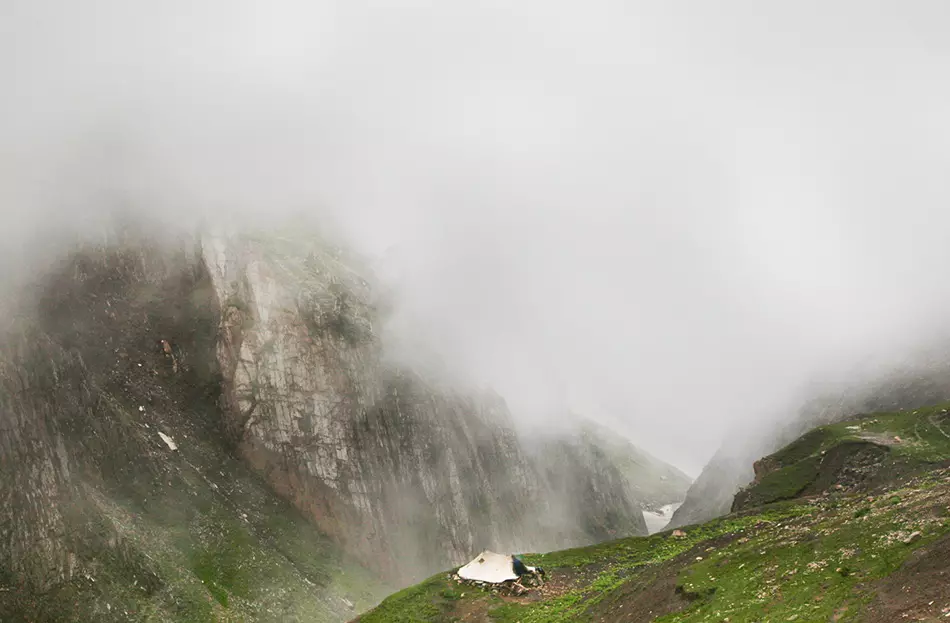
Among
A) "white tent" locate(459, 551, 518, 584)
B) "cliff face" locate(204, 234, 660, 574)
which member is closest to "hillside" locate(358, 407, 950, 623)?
"white tent" locate(459, 551, 518, 584)

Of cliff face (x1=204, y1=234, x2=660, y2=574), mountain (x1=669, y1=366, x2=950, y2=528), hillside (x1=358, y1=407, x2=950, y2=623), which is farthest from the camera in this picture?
mountain (x1=669, y1=366, x2=950, y2=528)

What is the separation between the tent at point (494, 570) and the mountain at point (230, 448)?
28705mm

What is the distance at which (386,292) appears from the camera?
433ft

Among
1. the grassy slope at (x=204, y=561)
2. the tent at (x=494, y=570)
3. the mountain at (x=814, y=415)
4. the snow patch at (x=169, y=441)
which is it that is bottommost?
the mountain at (x=814, y=415)

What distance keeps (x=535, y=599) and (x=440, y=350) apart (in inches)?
3587

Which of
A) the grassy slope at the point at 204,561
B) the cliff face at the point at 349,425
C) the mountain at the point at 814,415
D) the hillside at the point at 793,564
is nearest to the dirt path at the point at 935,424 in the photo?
the hillside at the point at 793,564

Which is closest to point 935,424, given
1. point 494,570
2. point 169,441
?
point 494,570

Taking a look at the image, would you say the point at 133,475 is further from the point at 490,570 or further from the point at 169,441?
the point at 490,570

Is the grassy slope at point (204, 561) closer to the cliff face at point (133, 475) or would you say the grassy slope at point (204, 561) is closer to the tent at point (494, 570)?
the cliff face at point (133, 475)

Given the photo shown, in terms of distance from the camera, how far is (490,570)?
50875 mm

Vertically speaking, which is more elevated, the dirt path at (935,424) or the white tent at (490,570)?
the white tent at (490,570)

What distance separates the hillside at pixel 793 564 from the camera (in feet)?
81.6

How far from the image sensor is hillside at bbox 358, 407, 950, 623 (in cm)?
2488

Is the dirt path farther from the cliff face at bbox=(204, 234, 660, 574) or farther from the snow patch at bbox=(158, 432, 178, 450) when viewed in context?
the snow patch at bbox=(158, 432, 178, 450)
